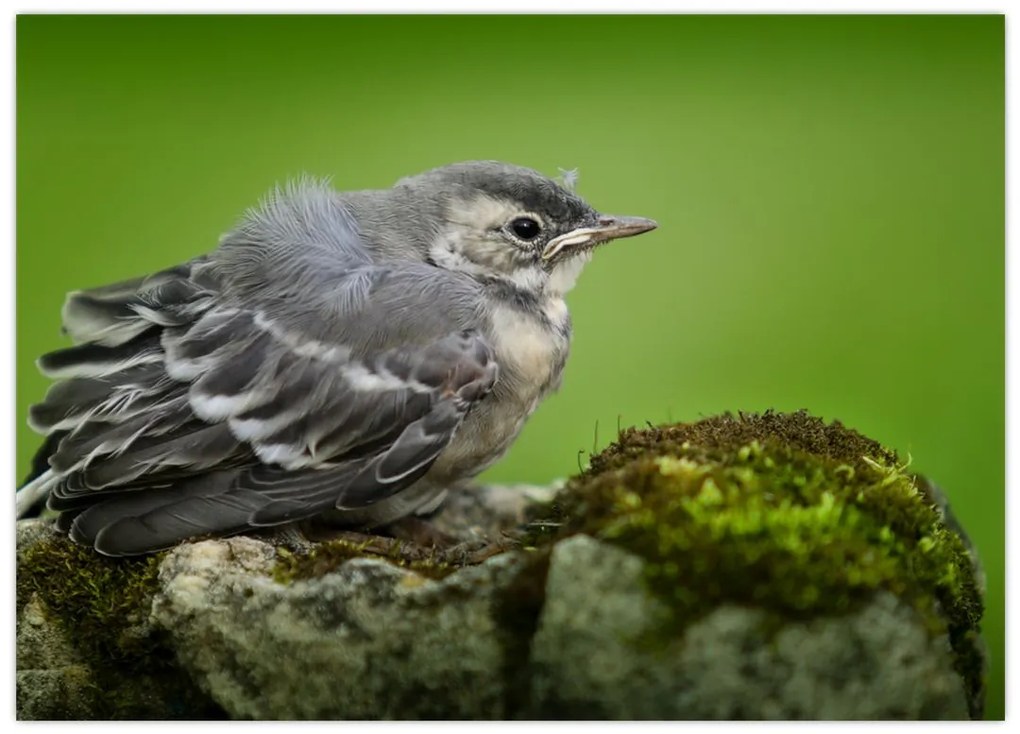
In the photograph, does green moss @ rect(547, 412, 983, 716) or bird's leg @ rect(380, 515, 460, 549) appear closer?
green moss @ rect(547, 412, 983, 716)

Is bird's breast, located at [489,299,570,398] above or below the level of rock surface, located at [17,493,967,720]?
above

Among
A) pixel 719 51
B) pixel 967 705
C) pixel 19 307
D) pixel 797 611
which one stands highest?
pixel 719 51

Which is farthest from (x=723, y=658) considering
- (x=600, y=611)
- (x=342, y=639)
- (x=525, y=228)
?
(x=525, y=228)

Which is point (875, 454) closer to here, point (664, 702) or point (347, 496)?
point (664, 702)

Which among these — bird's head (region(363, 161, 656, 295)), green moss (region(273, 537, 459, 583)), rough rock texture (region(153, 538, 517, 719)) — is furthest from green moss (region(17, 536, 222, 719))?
bird's head (region(363, 161, 656, 295))

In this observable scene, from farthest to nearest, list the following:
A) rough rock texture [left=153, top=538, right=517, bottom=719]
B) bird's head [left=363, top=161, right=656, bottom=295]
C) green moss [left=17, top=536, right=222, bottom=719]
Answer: bird's head [left=363, top=161, right=656, bottom=295] → green moss [left=17, top=536, right=222, bottom=719] → rough rock texture [left=153, top=538, right=517, bottom=719]

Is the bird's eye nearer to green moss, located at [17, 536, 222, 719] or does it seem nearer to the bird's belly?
the bird's belly

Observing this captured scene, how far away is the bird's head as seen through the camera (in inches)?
159

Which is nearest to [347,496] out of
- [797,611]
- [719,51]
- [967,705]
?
[797,611]

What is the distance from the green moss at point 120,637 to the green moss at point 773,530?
1.19 metres

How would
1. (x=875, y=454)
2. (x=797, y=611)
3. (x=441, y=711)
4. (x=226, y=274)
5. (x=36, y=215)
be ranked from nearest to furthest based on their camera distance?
(x=797, y=611) → (x=441, y=711) → (x=875, y=454) → (x=226, y=274) → (x=36, y=215)

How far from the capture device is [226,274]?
4.01 meters

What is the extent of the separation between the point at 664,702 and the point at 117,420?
203cm

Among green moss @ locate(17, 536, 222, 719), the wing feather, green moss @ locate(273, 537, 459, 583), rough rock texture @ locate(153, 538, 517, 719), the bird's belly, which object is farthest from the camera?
the bird's belly
